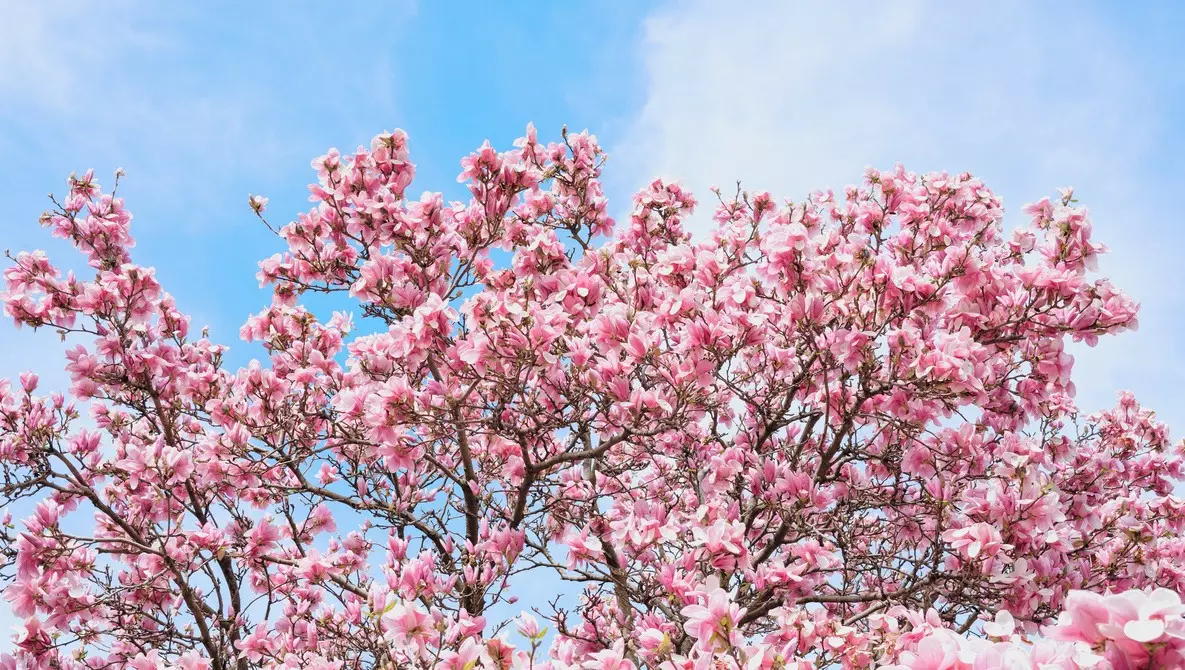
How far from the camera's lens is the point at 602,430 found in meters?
5.38

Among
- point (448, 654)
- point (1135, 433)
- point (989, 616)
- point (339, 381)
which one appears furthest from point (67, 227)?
point (1135, 433)

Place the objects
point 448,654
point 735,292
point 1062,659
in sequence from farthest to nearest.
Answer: point 735,292 < point 448,654 < point 1062,659

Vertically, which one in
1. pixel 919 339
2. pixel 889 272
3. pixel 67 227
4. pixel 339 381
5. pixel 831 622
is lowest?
pixel 831 622

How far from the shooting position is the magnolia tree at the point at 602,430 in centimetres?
438

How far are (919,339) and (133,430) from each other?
660 centimetres

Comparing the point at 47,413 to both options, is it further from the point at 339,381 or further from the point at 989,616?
the point at 989,616

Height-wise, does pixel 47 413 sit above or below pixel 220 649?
above

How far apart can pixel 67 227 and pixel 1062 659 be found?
7794 mm

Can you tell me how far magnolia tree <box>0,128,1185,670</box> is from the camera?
438cm

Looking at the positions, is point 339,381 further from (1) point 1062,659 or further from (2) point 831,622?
(1) point 1062,659

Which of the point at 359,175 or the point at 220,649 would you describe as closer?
the point at 359,175

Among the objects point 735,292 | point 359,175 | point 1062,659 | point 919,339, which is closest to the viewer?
point 1062,659

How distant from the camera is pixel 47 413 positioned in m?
6.43

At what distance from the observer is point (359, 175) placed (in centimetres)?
581
